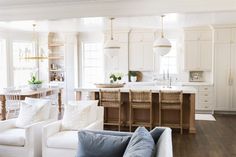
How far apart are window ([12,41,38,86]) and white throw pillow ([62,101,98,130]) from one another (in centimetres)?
472

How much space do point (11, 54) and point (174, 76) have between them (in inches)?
203

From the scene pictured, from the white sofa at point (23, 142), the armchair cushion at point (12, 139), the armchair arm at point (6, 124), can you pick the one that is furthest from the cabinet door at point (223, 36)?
the armchair cushion at point (12, 139)

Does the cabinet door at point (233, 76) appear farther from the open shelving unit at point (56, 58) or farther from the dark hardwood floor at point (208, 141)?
the open shelving unit at point (56, 58)

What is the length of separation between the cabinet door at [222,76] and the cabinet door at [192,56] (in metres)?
0.57

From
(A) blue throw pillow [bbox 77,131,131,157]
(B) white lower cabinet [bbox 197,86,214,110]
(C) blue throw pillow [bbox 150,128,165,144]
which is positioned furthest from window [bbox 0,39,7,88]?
(C) blue throw pillow [bbox 150,128,165,144]

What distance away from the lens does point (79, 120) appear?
4359mm

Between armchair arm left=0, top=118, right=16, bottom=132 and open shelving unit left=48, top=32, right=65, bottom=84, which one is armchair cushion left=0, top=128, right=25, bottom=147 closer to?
armchair arm left=0, top=118, right=16, bottom=132

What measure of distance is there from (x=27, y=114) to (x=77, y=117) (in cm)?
87

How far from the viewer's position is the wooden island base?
Answer: 6.01 metres

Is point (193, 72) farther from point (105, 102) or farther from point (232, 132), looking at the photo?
point (105, 102)

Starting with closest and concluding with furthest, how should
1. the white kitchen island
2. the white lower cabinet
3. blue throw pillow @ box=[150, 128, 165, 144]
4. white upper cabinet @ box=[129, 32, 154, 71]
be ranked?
1. blue throw pillow @ box=[150, 128, 165, 144]
2. the white kitchen island
3. the white lower cabinet
4. white upper cabinet @ box=[129, 32, 154, 71]

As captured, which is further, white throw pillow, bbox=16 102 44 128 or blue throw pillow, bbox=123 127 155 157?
white throw pillow, bbox=16 102 44 128

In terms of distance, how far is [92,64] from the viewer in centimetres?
953

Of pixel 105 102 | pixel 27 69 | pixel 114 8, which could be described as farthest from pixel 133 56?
pixel 114 8
